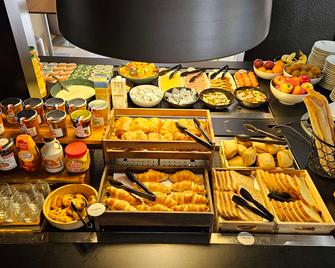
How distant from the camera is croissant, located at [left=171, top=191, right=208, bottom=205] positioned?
1.24m

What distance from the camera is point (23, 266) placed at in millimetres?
1143

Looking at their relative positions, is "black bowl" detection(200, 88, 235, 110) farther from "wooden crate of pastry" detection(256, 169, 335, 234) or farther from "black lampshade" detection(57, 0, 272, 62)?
"black lampshade" detection(57, 0, 272, 62)

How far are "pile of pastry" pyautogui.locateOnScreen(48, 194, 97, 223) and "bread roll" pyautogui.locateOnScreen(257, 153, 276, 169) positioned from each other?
28.0 inches

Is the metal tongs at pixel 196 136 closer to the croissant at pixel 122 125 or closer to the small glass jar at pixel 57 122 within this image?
the croissant at pixel 122 125

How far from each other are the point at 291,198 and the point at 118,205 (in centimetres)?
69

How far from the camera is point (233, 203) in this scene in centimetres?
128

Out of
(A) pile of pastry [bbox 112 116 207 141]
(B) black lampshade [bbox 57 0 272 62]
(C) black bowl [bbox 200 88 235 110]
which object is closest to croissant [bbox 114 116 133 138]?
(A) pile of pastry [bbox 112 116 207 141]

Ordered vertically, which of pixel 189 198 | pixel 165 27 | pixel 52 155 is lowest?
pixel 189 198

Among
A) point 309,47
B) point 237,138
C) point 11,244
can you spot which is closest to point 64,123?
point 11,244

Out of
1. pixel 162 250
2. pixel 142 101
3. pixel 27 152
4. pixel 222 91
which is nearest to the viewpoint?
pixel 162 250

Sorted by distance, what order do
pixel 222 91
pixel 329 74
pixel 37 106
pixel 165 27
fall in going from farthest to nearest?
pixel 329 74 → pixel 222 91 → pixel 37 106 → pixel 165 27

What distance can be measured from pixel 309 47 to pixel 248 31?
2.44m

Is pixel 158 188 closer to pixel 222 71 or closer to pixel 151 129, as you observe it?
pixel 151 129

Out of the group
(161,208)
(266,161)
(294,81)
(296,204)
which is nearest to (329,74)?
(294,81)
